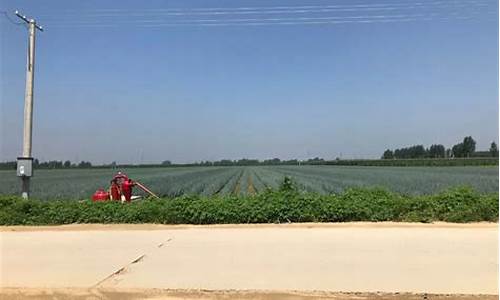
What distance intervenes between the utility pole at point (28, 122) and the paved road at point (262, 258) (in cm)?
336

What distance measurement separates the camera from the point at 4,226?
1431 centimetres

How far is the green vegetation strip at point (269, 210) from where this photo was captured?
14.2m

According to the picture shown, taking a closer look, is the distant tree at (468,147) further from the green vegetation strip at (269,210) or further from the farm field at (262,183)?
the green vegetation strip at (269,210)

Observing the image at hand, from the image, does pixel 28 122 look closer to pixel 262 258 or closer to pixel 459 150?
pixel 262 258

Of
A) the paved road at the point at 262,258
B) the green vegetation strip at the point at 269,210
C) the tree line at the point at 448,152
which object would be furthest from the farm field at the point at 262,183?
the tree line at the point at 448,152

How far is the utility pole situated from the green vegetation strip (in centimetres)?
132

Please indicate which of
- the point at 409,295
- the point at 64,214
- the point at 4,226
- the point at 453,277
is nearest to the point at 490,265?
the point at 453,277

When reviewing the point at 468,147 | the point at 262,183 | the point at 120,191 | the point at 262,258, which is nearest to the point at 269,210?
the point at 262,258

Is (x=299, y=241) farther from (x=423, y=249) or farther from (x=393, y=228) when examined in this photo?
(x=393, y=228)

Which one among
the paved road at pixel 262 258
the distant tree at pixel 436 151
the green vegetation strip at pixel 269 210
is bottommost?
the paved road at pixel 262 258

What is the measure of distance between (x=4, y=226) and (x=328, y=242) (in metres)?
8.84

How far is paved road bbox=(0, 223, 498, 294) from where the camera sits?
287 inches

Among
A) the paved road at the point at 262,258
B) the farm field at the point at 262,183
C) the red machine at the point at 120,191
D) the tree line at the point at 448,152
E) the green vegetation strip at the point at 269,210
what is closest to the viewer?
the paved road at the point at 262,258

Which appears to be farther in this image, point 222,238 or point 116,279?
point 222,238
